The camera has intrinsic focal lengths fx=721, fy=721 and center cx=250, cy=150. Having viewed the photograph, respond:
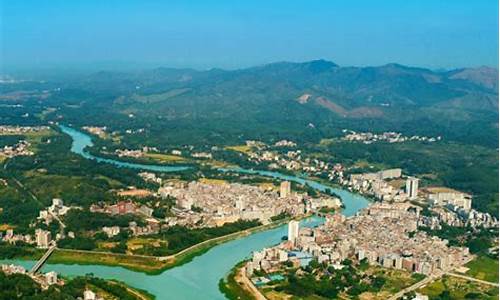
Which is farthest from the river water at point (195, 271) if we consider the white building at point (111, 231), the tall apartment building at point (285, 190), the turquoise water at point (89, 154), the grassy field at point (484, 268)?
the turquoise water at point (89, 154)

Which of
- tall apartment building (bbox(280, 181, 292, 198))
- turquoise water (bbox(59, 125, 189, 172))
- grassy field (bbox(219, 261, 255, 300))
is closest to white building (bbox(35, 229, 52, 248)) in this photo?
grassy field (bbox(219, 261, 255, 300))

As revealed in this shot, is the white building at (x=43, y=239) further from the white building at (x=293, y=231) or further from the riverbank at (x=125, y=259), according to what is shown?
the white building at (x=293, y=231)

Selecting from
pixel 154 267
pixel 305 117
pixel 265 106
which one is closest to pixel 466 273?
pixel 154 267

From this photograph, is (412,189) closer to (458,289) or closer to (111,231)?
(458,289)

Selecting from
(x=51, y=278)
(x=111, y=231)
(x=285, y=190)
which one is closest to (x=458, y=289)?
(x=51, y=278)

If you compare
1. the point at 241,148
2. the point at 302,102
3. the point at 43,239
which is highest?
the point at 302,102

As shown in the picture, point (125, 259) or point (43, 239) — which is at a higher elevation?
point (43, 239)

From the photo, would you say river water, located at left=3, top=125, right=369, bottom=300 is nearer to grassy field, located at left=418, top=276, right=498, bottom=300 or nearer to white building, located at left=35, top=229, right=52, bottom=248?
white building, located at left=35, top=229, right=52, bottom=248
